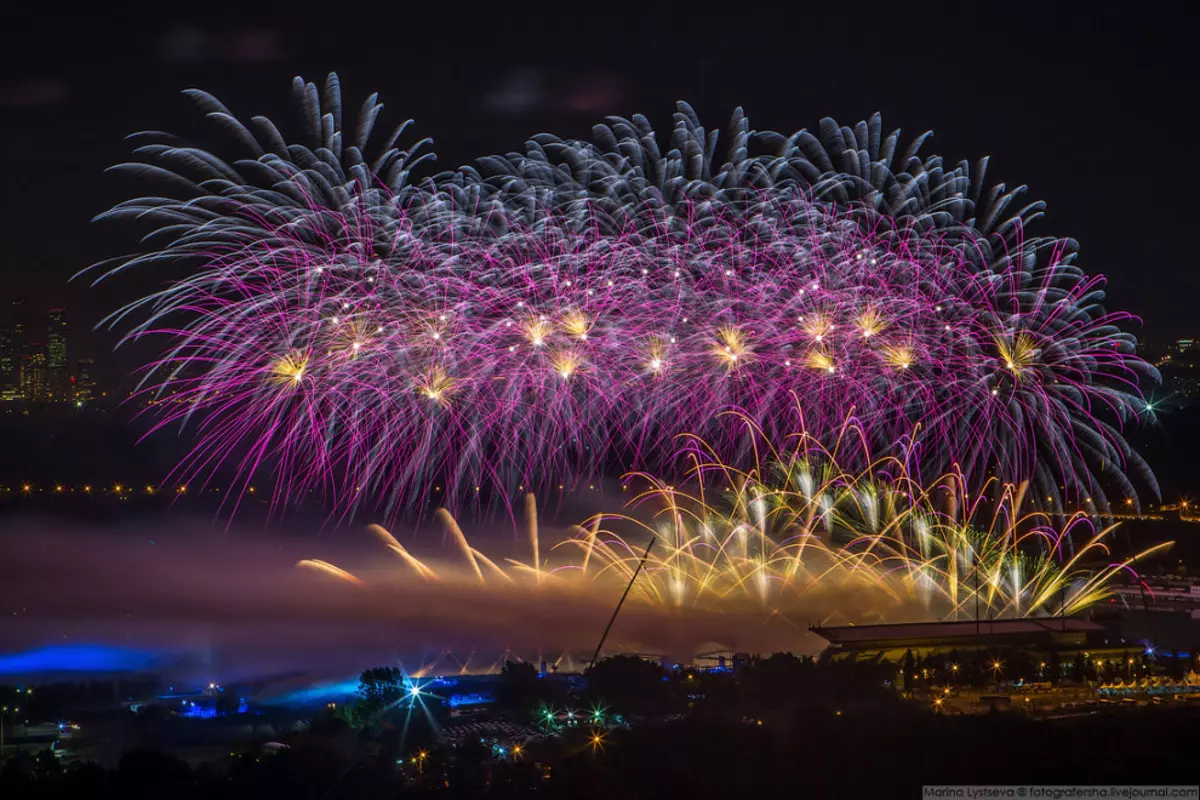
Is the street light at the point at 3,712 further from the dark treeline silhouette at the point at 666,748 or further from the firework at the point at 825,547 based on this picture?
the firework at the point at 825,547

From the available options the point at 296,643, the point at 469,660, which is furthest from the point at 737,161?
the point at 296,643

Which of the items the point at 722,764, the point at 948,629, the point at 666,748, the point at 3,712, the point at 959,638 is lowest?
the point at 722,764

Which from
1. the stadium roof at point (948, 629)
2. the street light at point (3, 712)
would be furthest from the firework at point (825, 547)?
the street light at point (3, 712)

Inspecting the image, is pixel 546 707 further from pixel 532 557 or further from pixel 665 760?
pixel 532 557

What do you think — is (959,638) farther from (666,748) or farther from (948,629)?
(666,748)

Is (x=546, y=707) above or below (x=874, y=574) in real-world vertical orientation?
below

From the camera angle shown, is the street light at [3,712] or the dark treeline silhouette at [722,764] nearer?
the dark treeline silhouette at [722,764]

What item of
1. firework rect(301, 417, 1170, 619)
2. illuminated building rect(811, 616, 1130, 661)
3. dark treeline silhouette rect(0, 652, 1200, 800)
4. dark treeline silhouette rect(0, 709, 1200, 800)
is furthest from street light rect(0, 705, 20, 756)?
illuminated building rect(811, 616, 1130, 661)

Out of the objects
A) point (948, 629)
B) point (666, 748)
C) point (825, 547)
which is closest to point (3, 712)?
point (666, 748)

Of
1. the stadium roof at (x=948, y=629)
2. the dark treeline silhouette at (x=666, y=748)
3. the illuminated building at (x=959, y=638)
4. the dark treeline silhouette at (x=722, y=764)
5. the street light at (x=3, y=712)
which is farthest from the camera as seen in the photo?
the stadium roof at (x=948, y=629)
